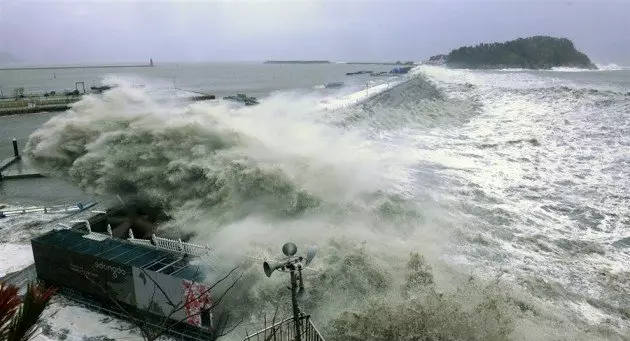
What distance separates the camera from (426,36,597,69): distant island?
113938 millimetres

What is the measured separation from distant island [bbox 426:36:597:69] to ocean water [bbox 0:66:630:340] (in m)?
98.5

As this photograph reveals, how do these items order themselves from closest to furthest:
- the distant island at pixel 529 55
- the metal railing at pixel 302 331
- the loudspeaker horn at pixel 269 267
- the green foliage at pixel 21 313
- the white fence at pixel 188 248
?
the green foliage at pixel 21 313 < the loudspeaker horn at pixel 269 267 < the metal railing at pixel 302 331 < the white fence at pixel 188 248 < the distant island at pixel 529 55

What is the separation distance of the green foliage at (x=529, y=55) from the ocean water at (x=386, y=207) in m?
98.5

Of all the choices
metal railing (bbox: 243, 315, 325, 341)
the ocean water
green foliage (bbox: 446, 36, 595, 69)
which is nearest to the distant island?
green foliage (bbox: 446, 36, 595, 69)

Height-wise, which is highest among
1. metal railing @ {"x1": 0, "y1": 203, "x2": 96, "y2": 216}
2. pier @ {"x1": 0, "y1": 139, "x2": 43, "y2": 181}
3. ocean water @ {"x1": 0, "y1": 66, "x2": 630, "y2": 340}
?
ocean water @ {"x1": 0, "y1": 66, "x2": 630, "y2": 340}

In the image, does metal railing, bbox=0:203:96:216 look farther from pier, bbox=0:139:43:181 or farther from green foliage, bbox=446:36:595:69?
green foliage, bbox=446:36:595:69

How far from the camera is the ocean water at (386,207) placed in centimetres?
1015

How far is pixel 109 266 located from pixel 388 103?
103 feet

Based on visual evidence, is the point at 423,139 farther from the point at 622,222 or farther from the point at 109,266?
the point at 109,266

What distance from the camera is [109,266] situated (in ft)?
37.1

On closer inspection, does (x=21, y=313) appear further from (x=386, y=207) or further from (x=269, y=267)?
(x=386, y=207)

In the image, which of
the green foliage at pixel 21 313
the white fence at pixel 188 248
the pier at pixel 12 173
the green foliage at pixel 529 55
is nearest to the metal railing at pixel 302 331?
the white fence at pixel 188 248

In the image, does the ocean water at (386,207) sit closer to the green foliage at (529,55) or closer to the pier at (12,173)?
the pier at (12,173)

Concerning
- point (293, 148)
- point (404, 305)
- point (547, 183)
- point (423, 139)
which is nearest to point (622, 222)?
point (547, 183)
